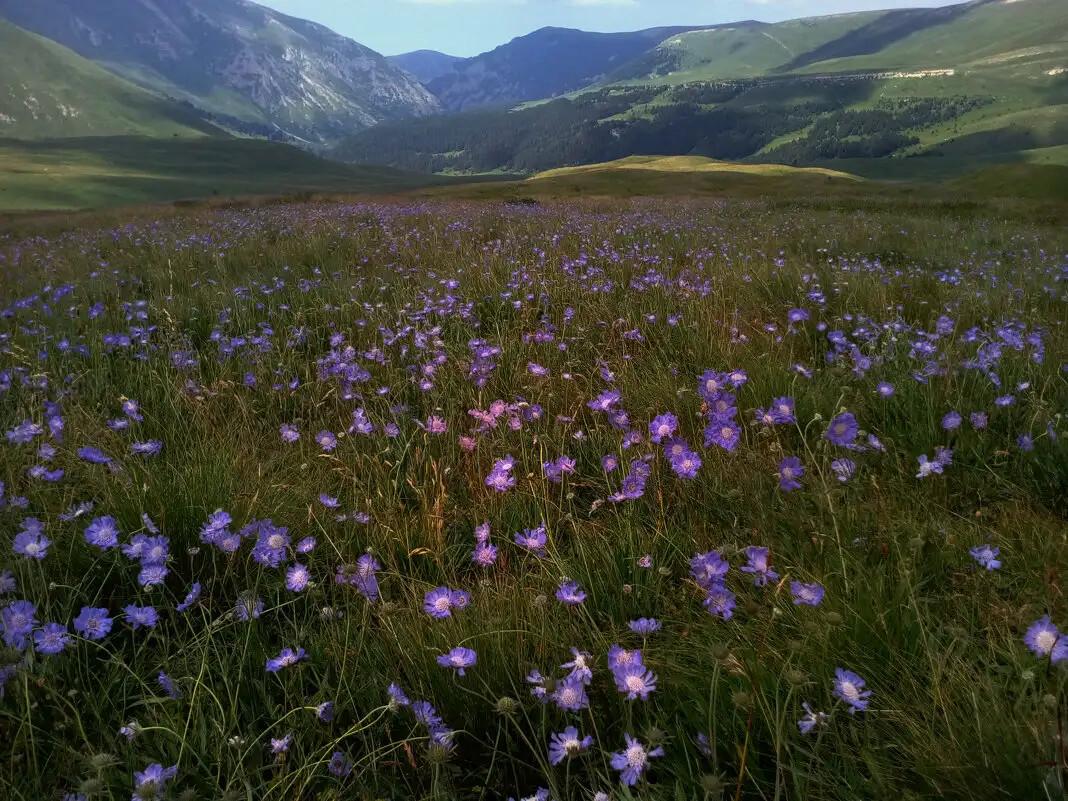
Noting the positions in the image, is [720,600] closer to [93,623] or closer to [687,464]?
[687,464]

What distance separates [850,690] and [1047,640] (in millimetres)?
421

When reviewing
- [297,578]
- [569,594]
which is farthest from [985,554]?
[297,578]

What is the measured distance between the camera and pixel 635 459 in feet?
8.64

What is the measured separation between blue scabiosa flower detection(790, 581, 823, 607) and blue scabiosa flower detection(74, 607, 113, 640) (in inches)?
72.9

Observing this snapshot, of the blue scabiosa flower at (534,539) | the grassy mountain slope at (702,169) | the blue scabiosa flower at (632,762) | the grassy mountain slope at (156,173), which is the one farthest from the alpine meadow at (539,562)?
the grassy mountain slope at (156,173)

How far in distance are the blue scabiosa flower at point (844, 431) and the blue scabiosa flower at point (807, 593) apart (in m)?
0.76

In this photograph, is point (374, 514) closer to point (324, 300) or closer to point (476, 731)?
point (476, 731)

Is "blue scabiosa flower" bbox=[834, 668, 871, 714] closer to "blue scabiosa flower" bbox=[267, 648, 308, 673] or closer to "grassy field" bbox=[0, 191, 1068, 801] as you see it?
"grassy field" bbox=[0, 191, 1068, 801]

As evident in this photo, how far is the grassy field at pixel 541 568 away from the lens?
139 cm

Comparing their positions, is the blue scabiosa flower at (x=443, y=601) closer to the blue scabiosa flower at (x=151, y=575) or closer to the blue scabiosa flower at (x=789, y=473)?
the blue scabiosa flower at (x=151, y=575)

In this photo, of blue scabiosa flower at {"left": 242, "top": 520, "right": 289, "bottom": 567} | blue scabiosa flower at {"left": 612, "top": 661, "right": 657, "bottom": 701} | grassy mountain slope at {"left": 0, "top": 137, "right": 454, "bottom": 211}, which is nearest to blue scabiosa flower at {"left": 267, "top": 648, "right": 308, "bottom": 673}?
blue scabiosa flower at {"left": 242, "top": 520, "right": 289, "bottom": 567}

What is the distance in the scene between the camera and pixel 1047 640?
1.29m

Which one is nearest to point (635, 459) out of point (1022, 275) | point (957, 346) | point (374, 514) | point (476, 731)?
point (374, 514)

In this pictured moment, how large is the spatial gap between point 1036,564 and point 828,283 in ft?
14.8
